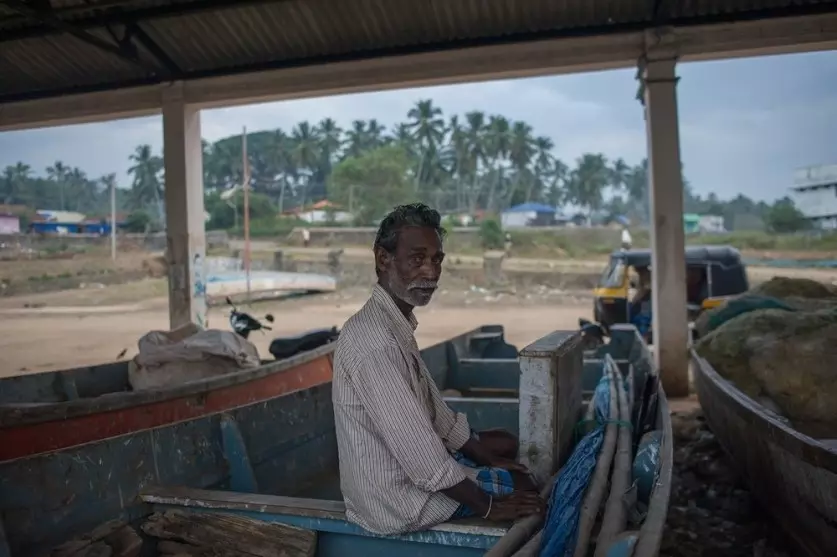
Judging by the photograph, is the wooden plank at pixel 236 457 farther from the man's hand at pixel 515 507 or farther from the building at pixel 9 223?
the building at pixel 9 223

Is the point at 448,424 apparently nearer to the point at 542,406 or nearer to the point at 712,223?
the point at 542,406

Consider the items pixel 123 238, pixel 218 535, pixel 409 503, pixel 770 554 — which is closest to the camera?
pixel 409 503

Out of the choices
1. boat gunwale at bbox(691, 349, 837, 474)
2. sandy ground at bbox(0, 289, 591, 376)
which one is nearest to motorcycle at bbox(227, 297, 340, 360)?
boat gunwale at bbox(691, 349, 837, 474)

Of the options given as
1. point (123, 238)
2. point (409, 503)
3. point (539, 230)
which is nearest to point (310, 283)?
point (123, 238)

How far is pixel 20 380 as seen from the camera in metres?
5.18

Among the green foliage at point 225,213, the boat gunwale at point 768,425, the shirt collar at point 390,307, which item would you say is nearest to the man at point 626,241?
the boat gunwale at point 768,425

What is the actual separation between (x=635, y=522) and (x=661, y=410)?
4.38 ft

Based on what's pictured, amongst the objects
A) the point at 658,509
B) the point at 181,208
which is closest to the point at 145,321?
the point at 181,208

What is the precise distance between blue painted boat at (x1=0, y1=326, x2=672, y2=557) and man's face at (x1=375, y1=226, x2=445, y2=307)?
0.52 meters

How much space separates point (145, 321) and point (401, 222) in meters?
19.3

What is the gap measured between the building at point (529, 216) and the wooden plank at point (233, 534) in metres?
45.6

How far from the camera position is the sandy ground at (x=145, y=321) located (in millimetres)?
14203

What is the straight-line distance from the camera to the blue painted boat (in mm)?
2361

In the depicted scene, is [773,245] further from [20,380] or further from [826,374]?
[20,380]
